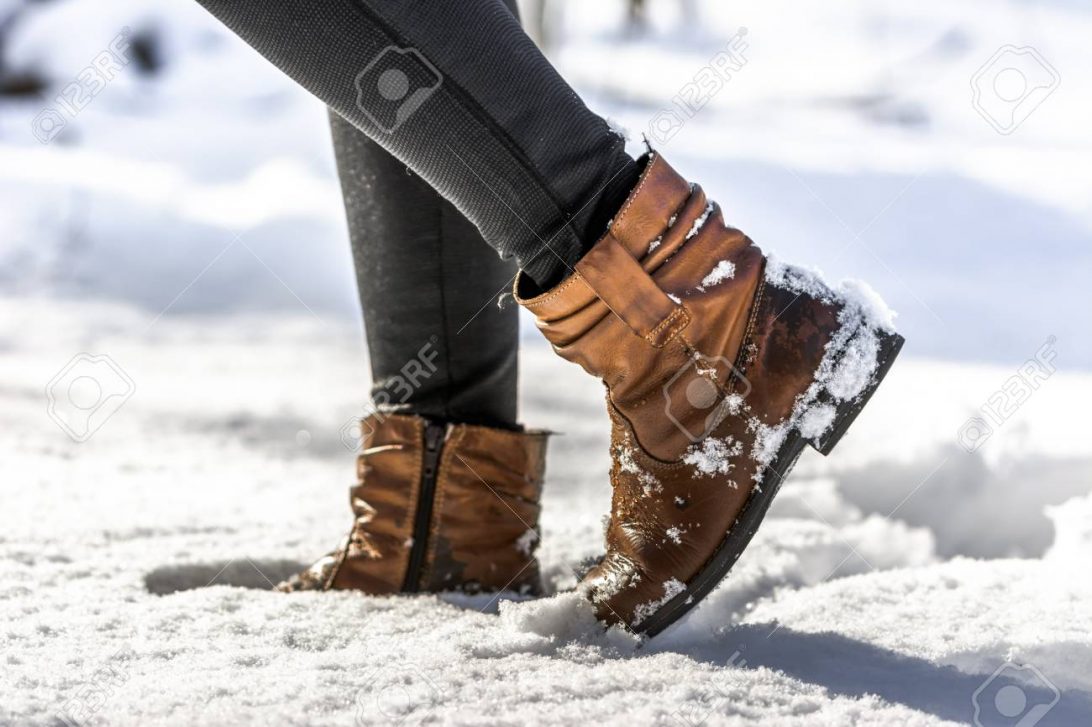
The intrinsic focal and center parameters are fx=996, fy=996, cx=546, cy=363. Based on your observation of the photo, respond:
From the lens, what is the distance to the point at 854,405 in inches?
34.2

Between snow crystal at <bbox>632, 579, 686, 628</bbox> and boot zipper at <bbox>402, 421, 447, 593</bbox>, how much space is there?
1.16 feet

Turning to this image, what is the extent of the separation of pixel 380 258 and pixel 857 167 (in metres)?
2.91

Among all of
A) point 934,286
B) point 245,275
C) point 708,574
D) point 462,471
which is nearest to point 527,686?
point 708,574

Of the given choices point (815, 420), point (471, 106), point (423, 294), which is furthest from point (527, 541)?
point (471, 106)

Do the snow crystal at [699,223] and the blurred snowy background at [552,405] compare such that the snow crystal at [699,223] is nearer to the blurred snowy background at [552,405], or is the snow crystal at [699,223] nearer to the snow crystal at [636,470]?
the blurred snowy background at [552,405]

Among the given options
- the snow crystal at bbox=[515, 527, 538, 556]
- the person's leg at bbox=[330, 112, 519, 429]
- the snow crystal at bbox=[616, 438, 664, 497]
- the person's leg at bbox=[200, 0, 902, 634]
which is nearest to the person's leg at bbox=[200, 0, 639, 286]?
the person's leg at bbox=[200, 0, 902, 634]

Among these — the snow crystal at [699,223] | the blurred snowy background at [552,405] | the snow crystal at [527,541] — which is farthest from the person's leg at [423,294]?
the snow crystal at [699,223]

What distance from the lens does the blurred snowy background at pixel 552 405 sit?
0.74 meters

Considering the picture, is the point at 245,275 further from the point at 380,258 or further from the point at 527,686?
the point at 527,686

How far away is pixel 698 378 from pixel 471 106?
29 centimetres

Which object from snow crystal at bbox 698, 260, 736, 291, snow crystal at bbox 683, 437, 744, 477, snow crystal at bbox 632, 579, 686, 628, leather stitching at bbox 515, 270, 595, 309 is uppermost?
snow crystal at bbox 698, 260, 736, 291

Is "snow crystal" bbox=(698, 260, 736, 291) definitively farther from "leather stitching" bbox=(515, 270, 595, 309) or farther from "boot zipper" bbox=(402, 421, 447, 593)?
"boot zipper" bbox=(402, 421, 447, 593)

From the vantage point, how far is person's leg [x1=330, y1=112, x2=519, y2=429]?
1116mm

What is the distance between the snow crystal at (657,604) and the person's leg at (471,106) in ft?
0.90
